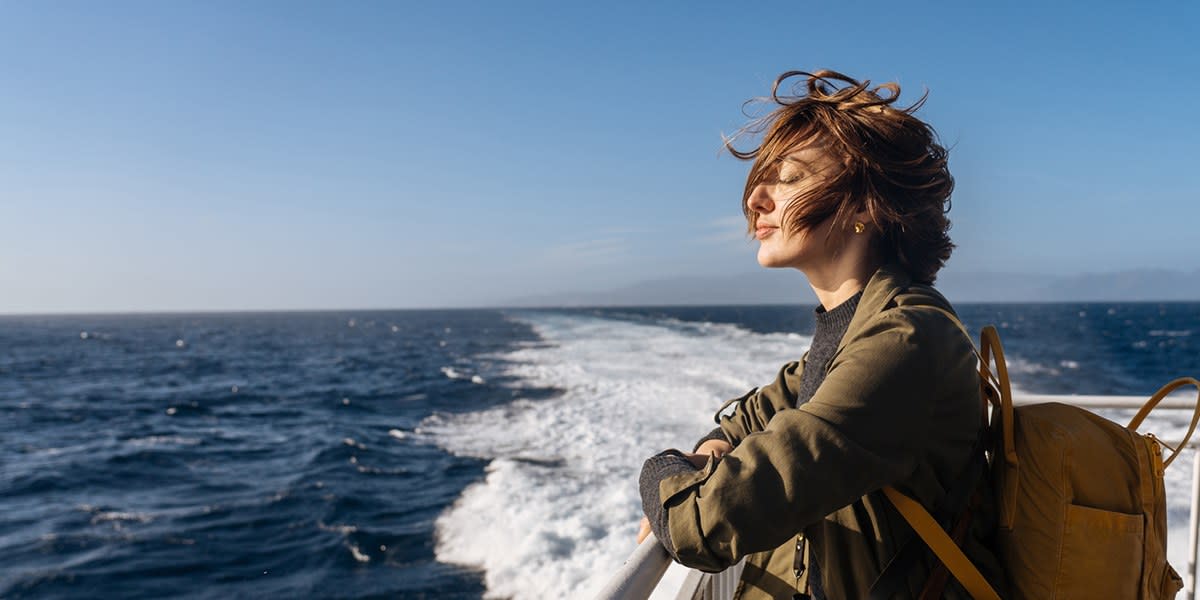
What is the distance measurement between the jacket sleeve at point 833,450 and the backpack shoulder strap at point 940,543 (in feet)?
0.25

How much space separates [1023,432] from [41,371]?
43918mm

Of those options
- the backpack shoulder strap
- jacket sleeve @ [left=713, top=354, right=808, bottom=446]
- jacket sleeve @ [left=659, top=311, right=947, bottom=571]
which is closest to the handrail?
jacket sleeve @ [left=659, top=311, right=947, bottom=571]

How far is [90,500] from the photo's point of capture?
10.7m

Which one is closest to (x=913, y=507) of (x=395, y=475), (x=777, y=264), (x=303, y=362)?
(x=777, y=264)

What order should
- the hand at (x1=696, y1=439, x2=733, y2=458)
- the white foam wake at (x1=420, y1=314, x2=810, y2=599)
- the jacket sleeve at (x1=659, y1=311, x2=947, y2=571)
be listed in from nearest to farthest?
the jacket sleeve at (x1=659, y1=311, x2=947, y2=571) < the hand at (x1=696, y1=439, x2=733, y2=458) < the white foam wake at (x1=420, y1=314, x2=810, y2=599)

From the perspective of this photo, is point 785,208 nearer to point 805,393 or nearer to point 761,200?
point 761,200

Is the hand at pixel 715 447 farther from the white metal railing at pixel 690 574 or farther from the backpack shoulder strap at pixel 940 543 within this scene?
the backpack shoulder strap at pixel 940 543

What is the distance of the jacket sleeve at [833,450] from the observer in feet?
3.10

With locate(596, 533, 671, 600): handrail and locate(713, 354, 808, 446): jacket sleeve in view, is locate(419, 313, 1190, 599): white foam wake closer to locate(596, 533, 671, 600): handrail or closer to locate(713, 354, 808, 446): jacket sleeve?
locate(596, 533, 671, 600): handrail

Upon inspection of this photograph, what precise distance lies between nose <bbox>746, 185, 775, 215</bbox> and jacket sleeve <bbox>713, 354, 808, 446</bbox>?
1.28ft

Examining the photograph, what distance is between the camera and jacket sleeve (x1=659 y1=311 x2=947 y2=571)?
3.10ft

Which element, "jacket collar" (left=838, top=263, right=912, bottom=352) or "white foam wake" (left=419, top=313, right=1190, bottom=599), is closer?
"jacket collar" (left=838, top=263, right=912, bottom=352)

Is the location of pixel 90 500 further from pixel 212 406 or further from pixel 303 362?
pixel 303 362

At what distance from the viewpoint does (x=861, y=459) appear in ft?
3.11
